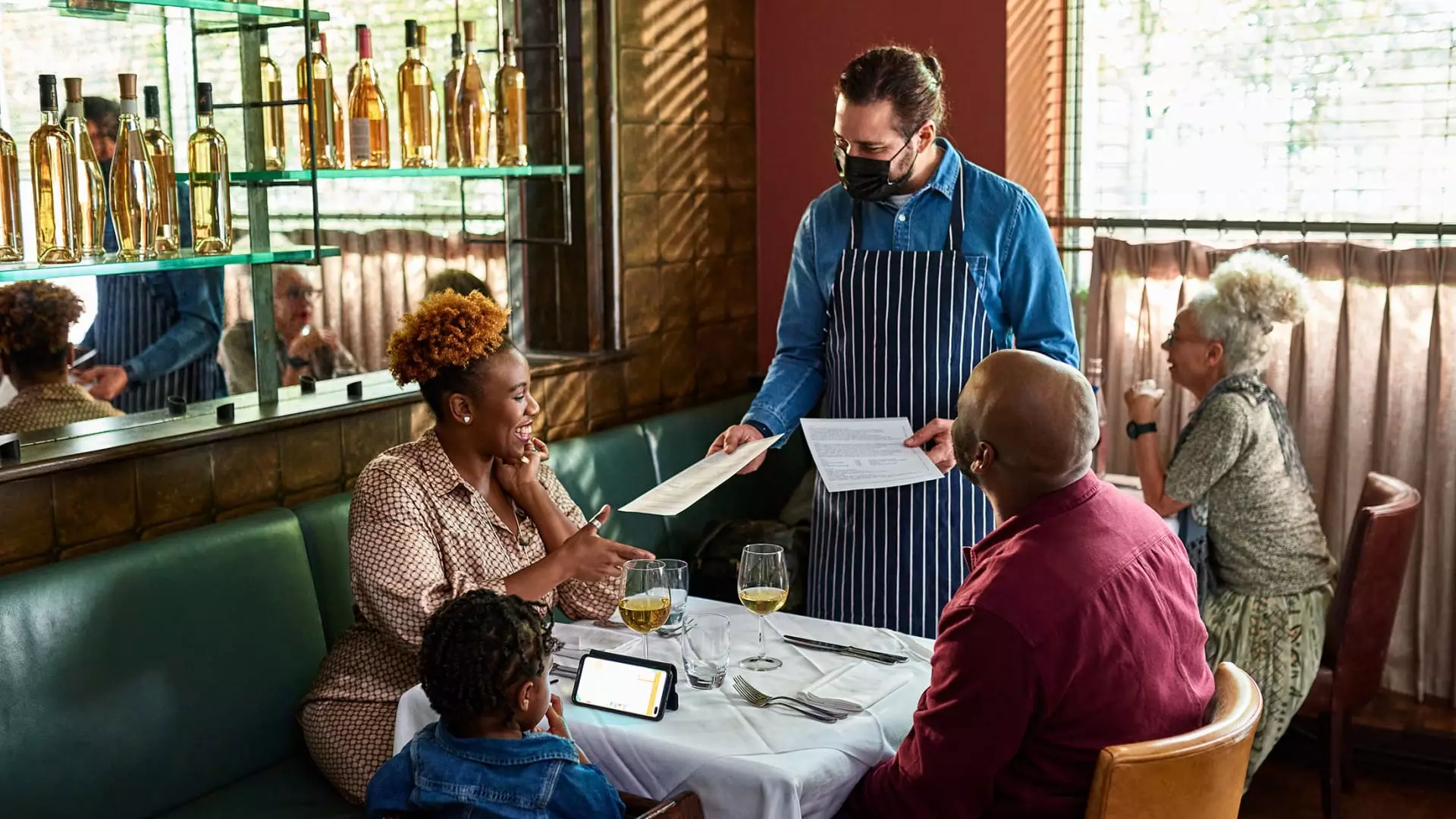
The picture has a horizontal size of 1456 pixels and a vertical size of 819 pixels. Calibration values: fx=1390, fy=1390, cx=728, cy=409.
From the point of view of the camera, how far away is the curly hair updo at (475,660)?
1.82 meters

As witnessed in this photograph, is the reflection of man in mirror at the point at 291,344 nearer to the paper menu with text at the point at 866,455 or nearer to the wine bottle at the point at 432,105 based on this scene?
the wine bottle at the point at 432,105

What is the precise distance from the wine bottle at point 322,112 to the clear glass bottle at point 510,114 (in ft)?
1.64

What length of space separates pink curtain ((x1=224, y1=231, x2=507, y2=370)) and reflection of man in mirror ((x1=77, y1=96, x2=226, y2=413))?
273 millimetres

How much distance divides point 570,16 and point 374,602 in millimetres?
2061

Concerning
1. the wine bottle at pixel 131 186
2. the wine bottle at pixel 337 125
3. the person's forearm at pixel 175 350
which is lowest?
the person's forearm at pixel 175 350

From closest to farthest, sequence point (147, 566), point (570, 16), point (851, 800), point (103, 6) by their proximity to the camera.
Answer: point (851, 800), point (147, 566), point (103, 6), point (570, 16)

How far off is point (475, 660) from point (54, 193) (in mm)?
1494

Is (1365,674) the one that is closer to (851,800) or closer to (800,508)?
(800,508)

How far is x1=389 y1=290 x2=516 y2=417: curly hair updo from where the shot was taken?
2561 mm

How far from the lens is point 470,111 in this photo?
3.59 meters

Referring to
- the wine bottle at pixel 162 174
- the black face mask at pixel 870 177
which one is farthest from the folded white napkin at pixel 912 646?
the wine bottle at pixel 162 174

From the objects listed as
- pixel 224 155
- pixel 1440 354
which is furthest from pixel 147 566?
pixel 1440 354

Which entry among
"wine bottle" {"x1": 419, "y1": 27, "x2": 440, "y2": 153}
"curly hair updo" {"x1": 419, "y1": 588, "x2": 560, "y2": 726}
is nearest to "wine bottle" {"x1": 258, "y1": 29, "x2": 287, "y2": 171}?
"wine bottle" {"x1": 419, "y1": 27, "x2": 440, "y2": 153}

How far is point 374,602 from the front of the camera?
94.6 inches
